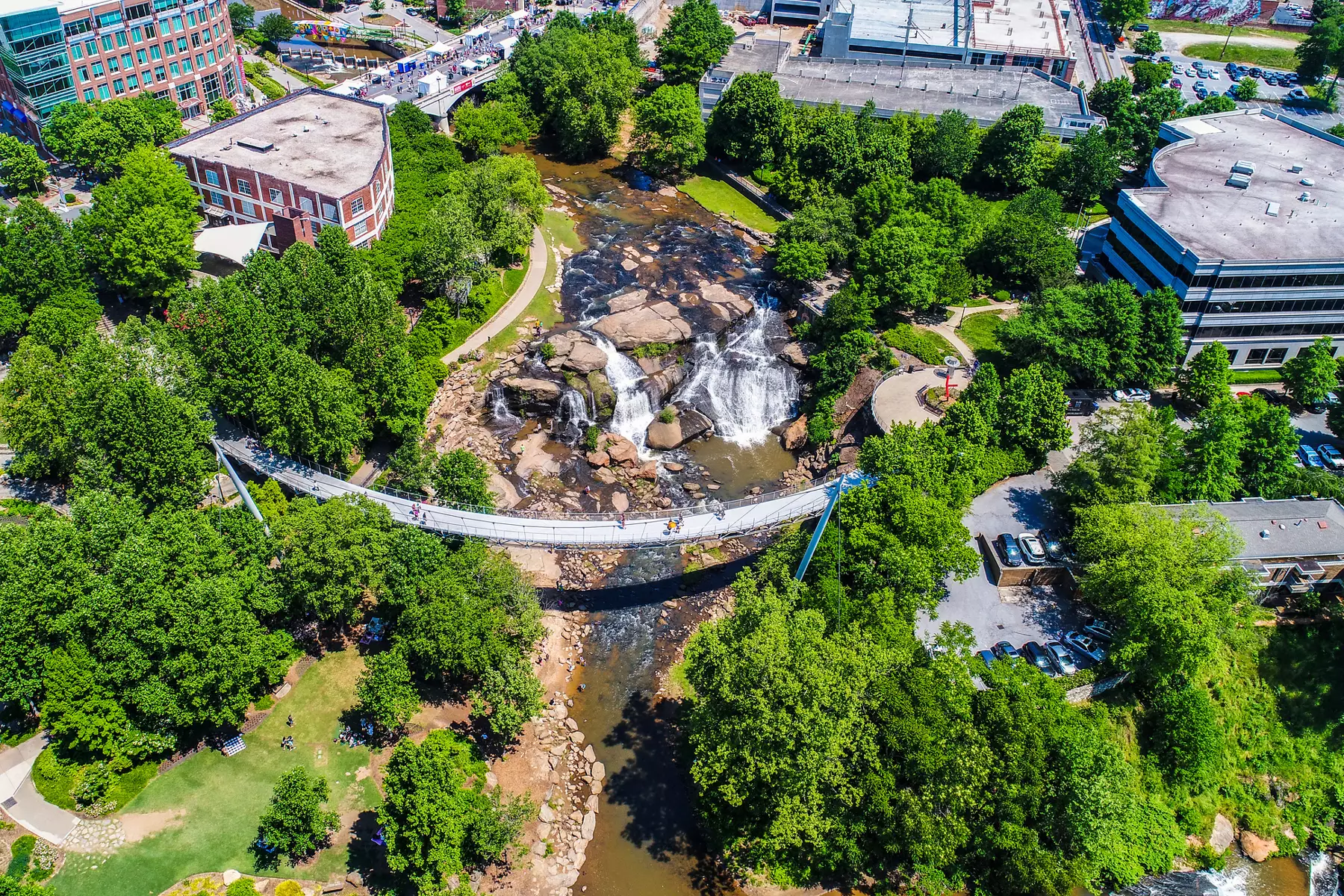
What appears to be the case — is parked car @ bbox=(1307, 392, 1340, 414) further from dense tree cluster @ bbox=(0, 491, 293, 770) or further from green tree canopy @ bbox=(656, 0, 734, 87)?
green tree canopy @ bbox=(656, 0, 734, 87)

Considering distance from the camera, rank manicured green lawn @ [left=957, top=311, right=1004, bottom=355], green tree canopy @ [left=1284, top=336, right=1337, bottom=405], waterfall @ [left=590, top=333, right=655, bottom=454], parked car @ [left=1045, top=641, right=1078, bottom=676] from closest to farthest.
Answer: parked car @ [left=1045, top=641, right=1078, bottom=676] < green tree canopy @ [left=1284, top=336, right=1337, bottom=405] < waterfall @ [left=590, top=333, right=655, bottom=454] < manicured green lawn @ [left=957, top=311, right=1004, bottom=355]

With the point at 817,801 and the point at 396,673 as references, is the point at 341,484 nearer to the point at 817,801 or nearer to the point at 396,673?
the point at 396,673

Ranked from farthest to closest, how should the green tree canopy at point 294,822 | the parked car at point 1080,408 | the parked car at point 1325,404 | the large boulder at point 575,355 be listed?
1. the large boulder at point 575,355
2. the parked car at point 1325,404
3. the parked car at point 1080,408
4. the green tree canopy at point 294,822

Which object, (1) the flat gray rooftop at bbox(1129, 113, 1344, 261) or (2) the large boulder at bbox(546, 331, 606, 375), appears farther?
(2) the large boulder at bbox(546, 331, 606, 375)

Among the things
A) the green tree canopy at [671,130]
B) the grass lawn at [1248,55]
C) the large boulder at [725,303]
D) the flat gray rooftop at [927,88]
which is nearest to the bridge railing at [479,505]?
the large boulder at [725,303]

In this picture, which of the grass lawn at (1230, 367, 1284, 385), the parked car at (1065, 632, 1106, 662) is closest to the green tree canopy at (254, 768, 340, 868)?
the parked car at (1065, 632, 1106, 662)

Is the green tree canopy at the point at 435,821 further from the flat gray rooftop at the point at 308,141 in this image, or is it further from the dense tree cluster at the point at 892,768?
the flat gray rooftop at the point at 308,141

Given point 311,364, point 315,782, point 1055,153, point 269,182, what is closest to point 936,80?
point 1055,153
